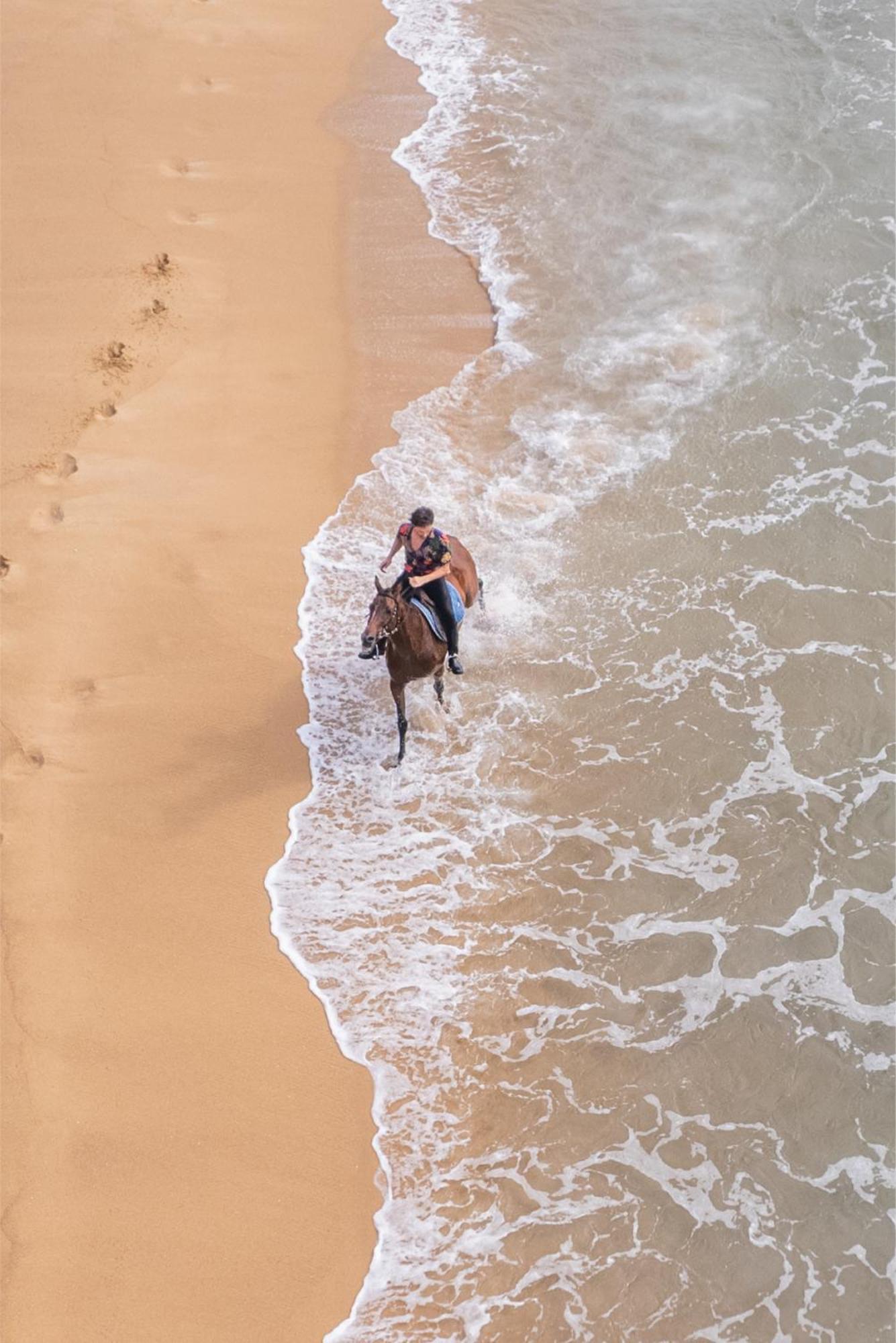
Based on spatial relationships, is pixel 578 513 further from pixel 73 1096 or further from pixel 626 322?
pixel 73 1096

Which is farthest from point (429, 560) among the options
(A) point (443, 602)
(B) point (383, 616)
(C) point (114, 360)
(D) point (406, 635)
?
(C) point (114, 360)

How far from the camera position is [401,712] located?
938 cm

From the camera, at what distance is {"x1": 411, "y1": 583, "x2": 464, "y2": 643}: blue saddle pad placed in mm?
8914

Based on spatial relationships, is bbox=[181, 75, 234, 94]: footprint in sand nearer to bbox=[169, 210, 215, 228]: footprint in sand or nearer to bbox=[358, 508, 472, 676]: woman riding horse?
bbox=[169, 210, 215, 228]: footprint in sand

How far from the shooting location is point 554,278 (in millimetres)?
14008

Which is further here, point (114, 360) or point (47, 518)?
point (114, 360)

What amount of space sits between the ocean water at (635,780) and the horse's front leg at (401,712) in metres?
0.23

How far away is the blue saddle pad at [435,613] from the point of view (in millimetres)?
8914

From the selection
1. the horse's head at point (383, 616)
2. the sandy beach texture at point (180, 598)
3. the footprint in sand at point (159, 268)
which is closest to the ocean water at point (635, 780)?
the sandy beach texture at point (180, 598)

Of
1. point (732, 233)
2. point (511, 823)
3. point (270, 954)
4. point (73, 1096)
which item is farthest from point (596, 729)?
point (732, 233)

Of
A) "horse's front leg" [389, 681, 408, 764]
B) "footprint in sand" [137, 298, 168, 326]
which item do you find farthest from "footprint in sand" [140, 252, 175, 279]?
"horse's front leg" [389, 681, 408, 764]

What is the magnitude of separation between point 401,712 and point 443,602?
3.45 ft

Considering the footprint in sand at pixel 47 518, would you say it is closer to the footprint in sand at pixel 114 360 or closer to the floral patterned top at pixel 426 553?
the footprint in sand at pixel 114 360

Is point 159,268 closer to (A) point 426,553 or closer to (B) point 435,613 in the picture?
(A) point 426,553
